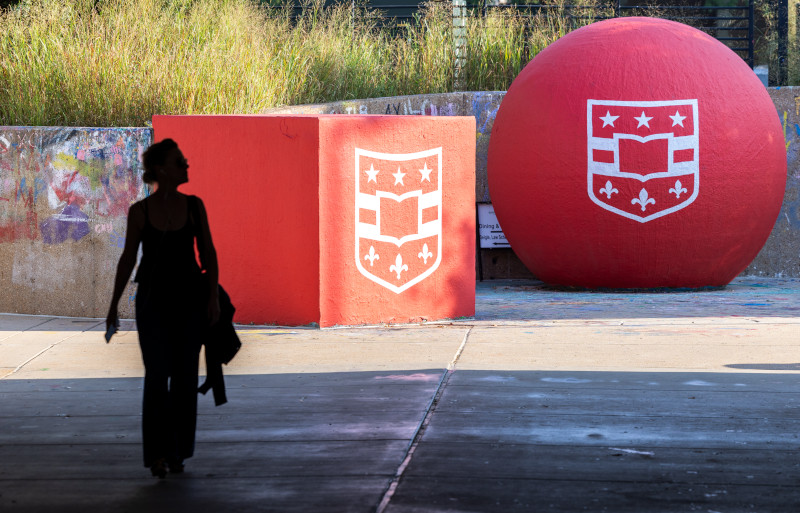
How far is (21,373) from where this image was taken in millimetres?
6898

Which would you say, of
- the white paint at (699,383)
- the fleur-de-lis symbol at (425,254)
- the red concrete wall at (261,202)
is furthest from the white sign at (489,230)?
the white paint at (699,383)

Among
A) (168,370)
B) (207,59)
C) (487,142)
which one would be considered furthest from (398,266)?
(487,142)

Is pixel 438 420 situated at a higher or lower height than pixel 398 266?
lower

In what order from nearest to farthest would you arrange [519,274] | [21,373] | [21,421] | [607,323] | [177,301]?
1. [177,301]
2. [21,421]
3. [21,373]
4. [607,323]
5. [519,274]

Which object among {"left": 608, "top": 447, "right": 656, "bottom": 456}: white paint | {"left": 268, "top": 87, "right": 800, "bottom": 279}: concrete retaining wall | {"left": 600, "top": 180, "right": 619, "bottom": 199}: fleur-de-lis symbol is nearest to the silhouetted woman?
{"left": 608, "top": 447, "right": 656, "bottom": 456}: white paint

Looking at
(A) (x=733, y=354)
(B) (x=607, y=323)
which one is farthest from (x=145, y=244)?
(B) (x=607, y=323)

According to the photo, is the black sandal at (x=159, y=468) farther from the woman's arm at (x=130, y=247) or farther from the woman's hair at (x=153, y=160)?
the woman's hair at (x=153, y=160)

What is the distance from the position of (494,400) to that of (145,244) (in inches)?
86.8

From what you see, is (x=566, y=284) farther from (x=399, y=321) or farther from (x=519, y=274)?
(x=399, y=321)

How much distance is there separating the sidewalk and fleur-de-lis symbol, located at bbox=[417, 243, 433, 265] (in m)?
0.55

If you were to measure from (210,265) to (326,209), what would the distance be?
3883 mm

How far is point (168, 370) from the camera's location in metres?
4.53

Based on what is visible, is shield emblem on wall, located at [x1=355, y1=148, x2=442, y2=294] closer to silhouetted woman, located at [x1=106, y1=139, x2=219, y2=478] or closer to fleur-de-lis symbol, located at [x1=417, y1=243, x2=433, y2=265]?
fleur-de-lis symbol, located at [x1=417, y1=243, x2=433, y2=265]

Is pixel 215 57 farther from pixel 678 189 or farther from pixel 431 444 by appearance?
pixel 431 444
